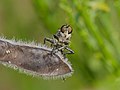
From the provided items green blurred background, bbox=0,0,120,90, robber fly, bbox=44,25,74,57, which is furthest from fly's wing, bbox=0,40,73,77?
green blurred background, bbox=0,0,120,90

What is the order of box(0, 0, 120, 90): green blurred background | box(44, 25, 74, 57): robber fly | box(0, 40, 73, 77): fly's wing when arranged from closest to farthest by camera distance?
box(0, 40, 73, 77): fly's wing, box(44, 25, 74, 57): robber fly, box(0, 0, 120, 90): green blurred background

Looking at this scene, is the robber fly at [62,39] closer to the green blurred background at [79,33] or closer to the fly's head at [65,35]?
the fly's head at [65,35]

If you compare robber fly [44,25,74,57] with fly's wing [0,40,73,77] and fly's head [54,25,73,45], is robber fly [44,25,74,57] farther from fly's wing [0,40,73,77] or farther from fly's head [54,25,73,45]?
fly's wing [0,40,73,77]

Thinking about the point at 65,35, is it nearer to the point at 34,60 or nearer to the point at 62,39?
the point at 62,39

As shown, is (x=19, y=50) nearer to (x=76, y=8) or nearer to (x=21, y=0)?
(x=76, y=8)

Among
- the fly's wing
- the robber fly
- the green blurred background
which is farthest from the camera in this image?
the green blurred background

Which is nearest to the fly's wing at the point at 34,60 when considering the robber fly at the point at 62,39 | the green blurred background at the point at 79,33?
the robber fly at the point at 62,39

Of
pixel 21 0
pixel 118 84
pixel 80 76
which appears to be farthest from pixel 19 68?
pixel 21 0
